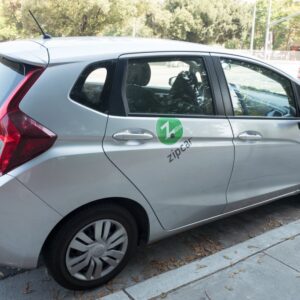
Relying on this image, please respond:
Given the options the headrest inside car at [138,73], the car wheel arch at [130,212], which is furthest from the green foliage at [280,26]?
the car wheel arch at [130,212]

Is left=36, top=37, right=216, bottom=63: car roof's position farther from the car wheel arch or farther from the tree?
the tree

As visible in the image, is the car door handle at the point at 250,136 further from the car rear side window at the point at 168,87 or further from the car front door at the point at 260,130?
the car rear side window at the point at 168,87

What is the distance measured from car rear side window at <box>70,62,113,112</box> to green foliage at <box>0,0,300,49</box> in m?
21.2

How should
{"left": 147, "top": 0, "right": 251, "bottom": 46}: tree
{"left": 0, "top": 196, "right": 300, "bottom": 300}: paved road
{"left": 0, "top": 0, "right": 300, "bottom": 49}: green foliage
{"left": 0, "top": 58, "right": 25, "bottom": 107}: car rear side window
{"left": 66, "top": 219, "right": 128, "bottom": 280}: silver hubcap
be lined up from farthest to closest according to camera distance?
{"left": 147, "top": 0, "right": 251, "bottom": 46}: tree → {"left": 0, "top": 0, "right": 300, "bottom": 49}: green foliage → {"left": 0, "top": 196, "right": 300, "bottom": 300}: paved road → {"left": 66, "top": 219, "right": 128, "bottom": 280}: silver hubcap → {"left": 0, "top": 58, "right": 25, "bottom": 107}: car rear side window


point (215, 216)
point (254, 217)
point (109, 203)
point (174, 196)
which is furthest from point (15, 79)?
point (254, 217)

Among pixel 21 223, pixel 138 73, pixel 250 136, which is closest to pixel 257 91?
pixel 250 136

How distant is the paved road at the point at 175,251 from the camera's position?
269 centimetres

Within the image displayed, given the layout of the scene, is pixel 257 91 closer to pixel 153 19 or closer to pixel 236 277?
pixel 236 277

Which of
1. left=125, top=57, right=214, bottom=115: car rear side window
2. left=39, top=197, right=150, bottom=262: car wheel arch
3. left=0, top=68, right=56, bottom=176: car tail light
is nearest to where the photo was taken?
left=0, top=68, right=56, bottom=176: car tail light

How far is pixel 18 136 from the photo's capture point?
2.12 meters

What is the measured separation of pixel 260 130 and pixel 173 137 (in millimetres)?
922

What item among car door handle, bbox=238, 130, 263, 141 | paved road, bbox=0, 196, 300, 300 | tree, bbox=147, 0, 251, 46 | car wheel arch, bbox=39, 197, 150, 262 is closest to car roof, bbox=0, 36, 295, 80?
car door handle, bbox=238, 130, 263, 141

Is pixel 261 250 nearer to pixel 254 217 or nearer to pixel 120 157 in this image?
pixel 254 217

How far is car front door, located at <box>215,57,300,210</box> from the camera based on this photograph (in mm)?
3099
